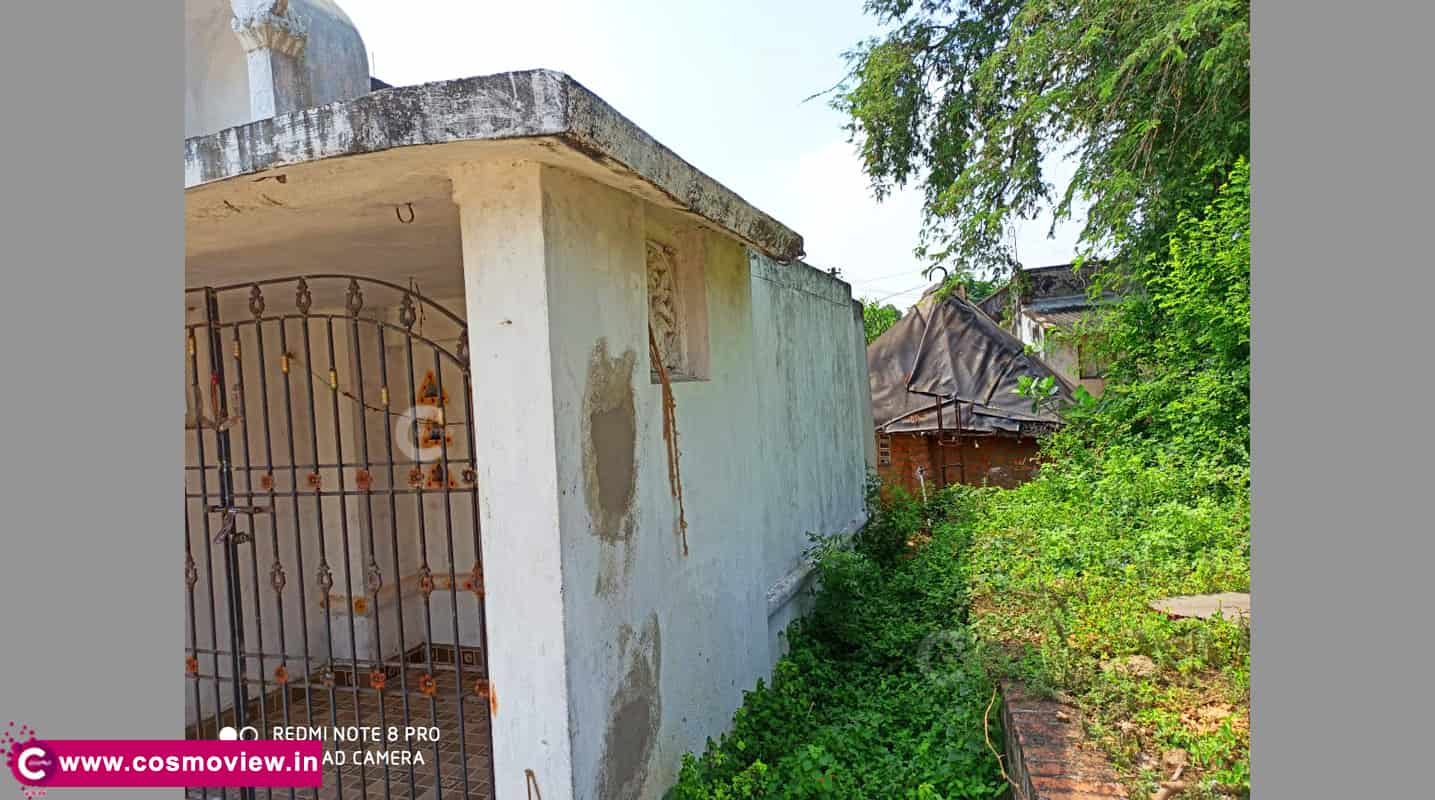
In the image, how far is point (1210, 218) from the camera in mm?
7801

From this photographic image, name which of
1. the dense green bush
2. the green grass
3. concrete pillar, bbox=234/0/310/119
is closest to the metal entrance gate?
concrete pillar, bbox=234/0/310/119

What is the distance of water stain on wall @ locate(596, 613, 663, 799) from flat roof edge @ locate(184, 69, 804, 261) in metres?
1.69

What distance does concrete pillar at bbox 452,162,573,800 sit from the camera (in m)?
2.60

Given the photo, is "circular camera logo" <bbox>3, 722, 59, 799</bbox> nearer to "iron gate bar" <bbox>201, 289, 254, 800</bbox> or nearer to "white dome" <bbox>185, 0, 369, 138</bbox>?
"iron gate bar" <bbox>201, 289, 254, 800</bbox>

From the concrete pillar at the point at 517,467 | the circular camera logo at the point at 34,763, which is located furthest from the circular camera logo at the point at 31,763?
the concrete pillar at the point at 517,467

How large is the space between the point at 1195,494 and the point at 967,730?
4284 mm

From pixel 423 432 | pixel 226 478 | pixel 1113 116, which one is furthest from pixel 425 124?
pixel 1113 116

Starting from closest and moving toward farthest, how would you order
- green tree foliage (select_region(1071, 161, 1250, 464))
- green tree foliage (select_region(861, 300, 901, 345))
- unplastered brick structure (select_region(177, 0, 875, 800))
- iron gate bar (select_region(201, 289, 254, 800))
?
unplastered brick structure (select_region(177, 0, 875, 800)), iron gate bar (select_region(201, 289, 254, 800)), green tree foliage (select_region(1071, 161, 1250, 464)), green tree foliage (select_region(861, 300, 901, 345))

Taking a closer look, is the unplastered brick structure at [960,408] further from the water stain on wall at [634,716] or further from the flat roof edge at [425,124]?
the flat roof edge at [425,124]

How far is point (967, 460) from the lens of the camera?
11.8 metres

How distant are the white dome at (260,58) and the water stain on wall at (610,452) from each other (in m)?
2.94

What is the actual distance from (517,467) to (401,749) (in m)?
2.71

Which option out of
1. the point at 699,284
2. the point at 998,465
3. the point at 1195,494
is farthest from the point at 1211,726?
the point at 998,465

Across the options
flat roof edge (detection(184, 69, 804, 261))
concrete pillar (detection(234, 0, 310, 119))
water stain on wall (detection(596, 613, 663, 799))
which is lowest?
water stain on wall (detection(596, 613, 663, 799))
